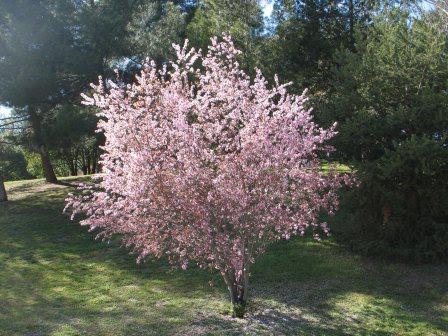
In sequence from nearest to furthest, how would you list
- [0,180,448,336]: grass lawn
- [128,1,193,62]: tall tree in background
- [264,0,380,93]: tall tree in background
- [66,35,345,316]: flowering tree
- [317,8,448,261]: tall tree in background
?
[66,35,345,316]: flowering tree, [0,180,448,336]: grass lawn, [317,8,448,261]: tall tree in background, [264,0,380,93]: tall tree in background, [128,1,193,62]: tall tree in background

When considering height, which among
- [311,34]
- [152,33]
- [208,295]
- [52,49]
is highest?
[152,33]

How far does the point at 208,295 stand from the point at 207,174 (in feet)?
7.63

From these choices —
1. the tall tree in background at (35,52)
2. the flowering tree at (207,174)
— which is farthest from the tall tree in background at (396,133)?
the tall tree in background at (35,52)

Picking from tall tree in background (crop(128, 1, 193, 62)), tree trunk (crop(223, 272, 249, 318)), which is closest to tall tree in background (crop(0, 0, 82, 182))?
tall tree in background (crop(128, 1, 193, 62))

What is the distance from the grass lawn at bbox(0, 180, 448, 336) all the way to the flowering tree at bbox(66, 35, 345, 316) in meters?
0.93

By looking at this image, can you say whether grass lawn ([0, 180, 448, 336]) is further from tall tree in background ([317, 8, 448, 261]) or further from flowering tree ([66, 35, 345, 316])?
flowering tree ([66, 35, 345, 316])

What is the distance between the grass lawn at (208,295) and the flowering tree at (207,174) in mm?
932

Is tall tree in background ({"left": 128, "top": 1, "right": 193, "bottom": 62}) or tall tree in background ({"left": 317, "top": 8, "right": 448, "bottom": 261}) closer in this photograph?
tall tree in background ({"left": 317, "top": 8, "right": 448, "bottom": 261})

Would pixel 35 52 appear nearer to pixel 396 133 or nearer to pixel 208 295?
pixel 208 295

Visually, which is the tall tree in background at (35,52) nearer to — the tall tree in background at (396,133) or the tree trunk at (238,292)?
the tall tree in background at (396,133)

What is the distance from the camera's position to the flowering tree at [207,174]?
15.7 ft

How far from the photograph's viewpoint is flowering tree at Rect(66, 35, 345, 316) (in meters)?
4.79

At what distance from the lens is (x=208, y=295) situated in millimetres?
6465

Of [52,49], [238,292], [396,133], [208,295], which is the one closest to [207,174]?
[238,292]
